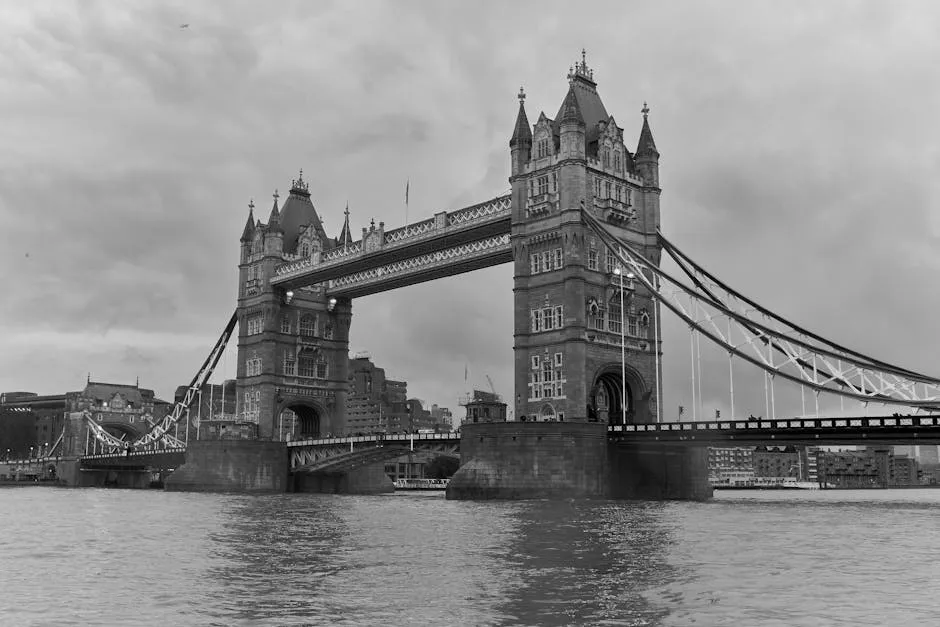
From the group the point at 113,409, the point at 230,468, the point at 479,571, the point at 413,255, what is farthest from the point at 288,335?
the point at 479,571

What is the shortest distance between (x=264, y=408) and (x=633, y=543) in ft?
250

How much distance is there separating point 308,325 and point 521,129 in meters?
41.3

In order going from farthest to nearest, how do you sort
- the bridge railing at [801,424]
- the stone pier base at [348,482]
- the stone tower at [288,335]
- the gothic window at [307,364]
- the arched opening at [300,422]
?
the arched opening at [300,422]
the gothic window at [307,364]
the stone tower at [288,335]
the stone pier base at [348,482]
the bridge railing at [801,424]

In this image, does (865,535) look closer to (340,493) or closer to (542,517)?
(542,517)

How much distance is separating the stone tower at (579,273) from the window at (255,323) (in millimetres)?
40860

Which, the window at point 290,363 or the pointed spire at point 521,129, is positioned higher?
the pointed spire at point 521,129

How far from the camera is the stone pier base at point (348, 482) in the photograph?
104 m

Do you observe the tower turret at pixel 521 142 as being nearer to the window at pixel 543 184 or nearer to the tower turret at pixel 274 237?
the window at pixel 543 184

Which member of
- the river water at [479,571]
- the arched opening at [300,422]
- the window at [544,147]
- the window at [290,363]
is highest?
the window at [544,147]

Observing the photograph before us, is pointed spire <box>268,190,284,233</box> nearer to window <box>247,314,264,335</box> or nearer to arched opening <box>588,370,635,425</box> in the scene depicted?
window <box>247,314,264,335</box>

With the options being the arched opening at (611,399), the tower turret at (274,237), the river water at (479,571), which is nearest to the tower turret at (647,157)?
the arched opening at (611,399)

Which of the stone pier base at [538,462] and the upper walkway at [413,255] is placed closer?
the stone pier base at [538,462]

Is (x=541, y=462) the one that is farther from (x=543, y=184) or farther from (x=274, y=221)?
(x=274, y=221)

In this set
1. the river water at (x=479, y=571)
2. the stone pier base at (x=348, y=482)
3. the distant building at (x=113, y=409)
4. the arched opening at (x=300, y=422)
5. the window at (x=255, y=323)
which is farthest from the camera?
the distant building at (x=113, y=409)
